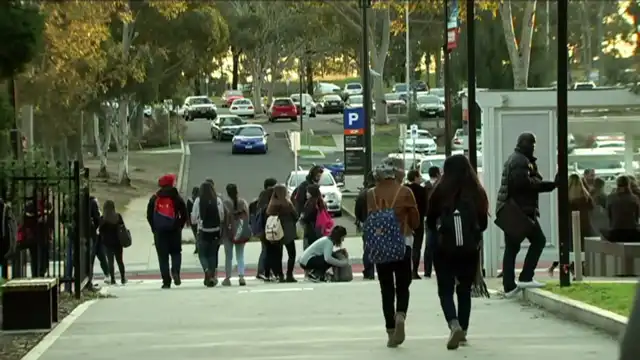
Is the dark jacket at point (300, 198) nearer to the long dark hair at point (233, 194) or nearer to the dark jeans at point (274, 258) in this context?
the dark jeans at point (274, 258)

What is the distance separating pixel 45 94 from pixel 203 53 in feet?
51.0

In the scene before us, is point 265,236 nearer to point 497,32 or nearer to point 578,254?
point 578,254

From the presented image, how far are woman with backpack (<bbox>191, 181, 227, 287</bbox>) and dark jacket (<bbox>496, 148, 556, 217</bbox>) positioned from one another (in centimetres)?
652

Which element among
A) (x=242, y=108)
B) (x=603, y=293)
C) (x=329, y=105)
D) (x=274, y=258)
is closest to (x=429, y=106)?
(x=329, y=105)

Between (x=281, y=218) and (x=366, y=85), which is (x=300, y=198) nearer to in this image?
(x=281, y=218)

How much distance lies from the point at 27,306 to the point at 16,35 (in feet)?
11.3

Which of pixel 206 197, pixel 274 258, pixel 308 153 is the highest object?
pixel 308 153

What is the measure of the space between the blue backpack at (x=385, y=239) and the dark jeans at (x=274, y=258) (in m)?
9.33

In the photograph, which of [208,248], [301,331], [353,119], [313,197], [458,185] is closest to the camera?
[458,185]

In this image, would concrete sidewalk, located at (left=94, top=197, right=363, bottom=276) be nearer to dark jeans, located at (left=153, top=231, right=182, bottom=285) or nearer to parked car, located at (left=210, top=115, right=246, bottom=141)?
dark jeans, located at (left=153, top=231, right=182, bottom=285)

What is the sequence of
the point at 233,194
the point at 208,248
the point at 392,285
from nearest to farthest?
1. the point at 392,285
2. the point at 208,248
3. the point at 233,194

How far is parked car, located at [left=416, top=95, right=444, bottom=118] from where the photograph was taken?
73.0 metres

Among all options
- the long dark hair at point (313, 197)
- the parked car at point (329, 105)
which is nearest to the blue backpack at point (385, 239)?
the long dark hair at point (313, 197)

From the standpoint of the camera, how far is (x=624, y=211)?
1594 centimetres
